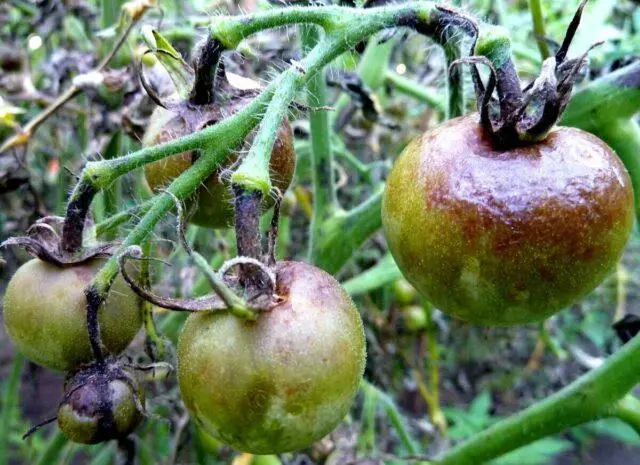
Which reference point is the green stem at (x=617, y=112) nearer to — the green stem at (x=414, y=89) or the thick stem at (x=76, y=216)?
the green stem at (x=414, y=89)

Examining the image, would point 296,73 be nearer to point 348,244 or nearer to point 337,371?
point 337,371

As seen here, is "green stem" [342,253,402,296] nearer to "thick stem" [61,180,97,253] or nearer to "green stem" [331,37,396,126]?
"green stem" [331,37,396,126]

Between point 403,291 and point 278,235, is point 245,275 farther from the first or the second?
point 403,291

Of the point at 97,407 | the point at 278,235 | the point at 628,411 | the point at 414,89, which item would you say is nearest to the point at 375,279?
the point at 414,89

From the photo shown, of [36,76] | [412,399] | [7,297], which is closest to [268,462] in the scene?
[7,297]

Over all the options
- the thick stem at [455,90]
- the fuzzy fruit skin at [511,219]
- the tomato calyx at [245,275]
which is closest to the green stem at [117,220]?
the tomato calyx at [245,275]
